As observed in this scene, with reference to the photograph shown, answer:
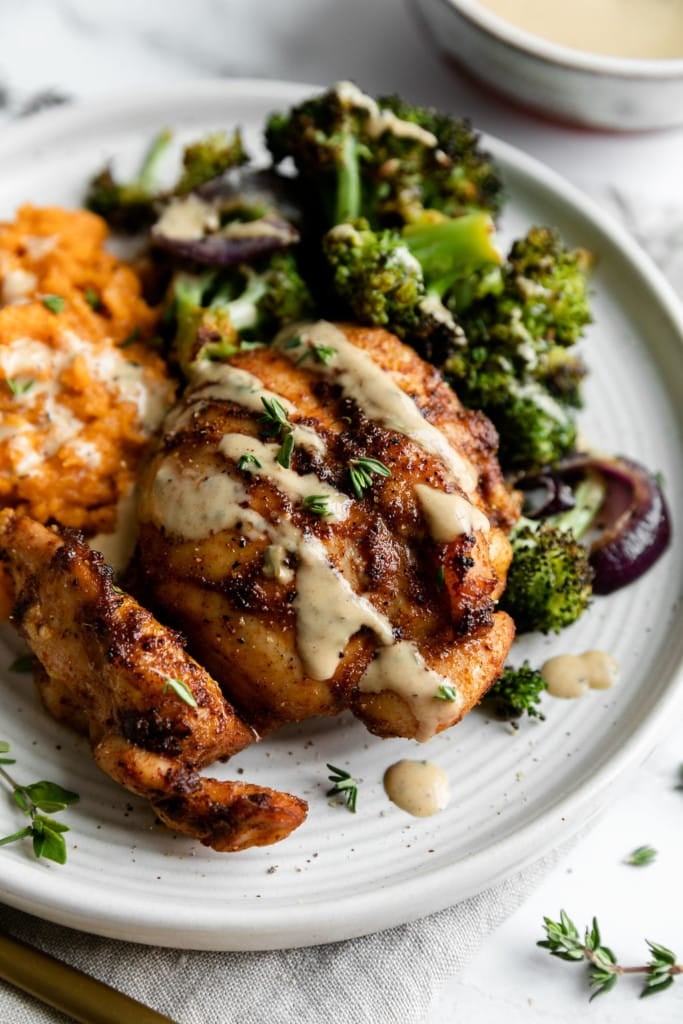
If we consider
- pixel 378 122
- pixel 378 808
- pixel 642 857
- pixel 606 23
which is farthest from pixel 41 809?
pixel 606 23

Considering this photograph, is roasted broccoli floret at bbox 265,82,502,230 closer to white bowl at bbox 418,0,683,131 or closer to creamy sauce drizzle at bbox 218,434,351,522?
white bowl at bbox 418,0,683,131

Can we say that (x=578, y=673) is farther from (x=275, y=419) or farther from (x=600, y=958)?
(x=275, y=419)

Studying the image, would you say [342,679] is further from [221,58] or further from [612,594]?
[221,58]

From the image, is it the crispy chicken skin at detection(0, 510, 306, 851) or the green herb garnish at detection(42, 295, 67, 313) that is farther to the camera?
the green herb garnish at detection(42, 295, 67, 313)

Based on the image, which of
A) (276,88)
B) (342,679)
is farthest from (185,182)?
(342,679)

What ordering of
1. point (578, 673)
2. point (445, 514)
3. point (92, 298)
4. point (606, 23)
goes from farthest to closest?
point (606, 23) < point (92, 298) < point (578, 673) < point (445, 514)

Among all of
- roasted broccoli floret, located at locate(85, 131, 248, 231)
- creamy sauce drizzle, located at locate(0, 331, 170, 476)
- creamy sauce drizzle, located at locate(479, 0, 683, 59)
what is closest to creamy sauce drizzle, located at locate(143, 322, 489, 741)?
creamy sauce drizzle, located at locate(0, 331, 170, 476)
